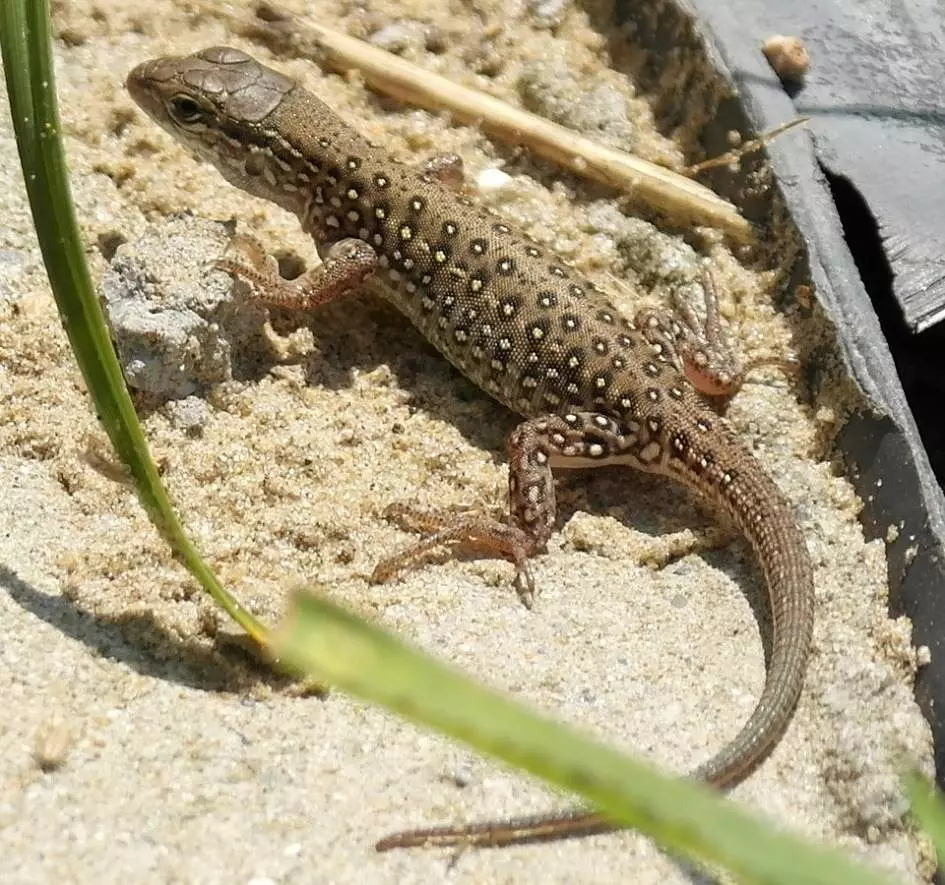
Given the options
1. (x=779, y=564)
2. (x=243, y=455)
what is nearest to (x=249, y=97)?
(x=243, y=455)

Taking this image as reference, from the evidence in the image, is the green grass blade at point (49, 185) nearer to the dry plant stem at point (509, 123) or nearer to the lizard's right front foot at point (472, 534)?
the lizard's right front foot at point (472, 534)

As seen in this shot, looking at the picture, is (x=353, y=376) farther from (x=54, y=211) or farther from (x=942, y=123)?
(x=942, y=123)

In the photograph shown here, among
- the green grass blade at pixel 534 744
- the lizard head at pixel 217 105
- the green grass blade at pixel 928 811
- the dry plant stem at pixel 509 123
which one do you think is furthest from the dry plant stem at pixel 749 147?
the green grass blade at pixel 534 744

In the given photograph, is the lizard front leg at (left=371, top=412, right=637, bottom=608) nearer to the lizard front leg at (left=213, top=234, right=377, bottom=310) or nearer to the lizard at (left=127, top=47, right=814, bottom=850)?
the lizard at (left=127, top=47, right=814, bottom=850)

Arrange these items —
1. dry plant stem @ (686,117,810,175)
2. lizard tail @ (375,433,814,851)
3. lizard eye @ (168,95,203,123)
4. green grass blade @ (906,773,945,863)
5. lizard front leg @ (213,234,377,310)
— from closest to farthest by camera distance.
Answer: green grass blade @ (906,773,945,863) < lizard tail @ (375,433,814,851) < lizard front leg @ (213,234,377,310) < lizard eye @ (168,95,203,123) < dry plant stem @ (686,117,810,175)

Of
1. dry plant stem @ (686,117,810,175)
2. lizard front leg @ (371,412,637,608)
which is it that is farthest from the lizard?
dry plant stem @ (686,117,810,175)

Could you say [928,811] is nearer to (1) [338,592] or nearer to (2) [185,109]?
(1) [338,592]
